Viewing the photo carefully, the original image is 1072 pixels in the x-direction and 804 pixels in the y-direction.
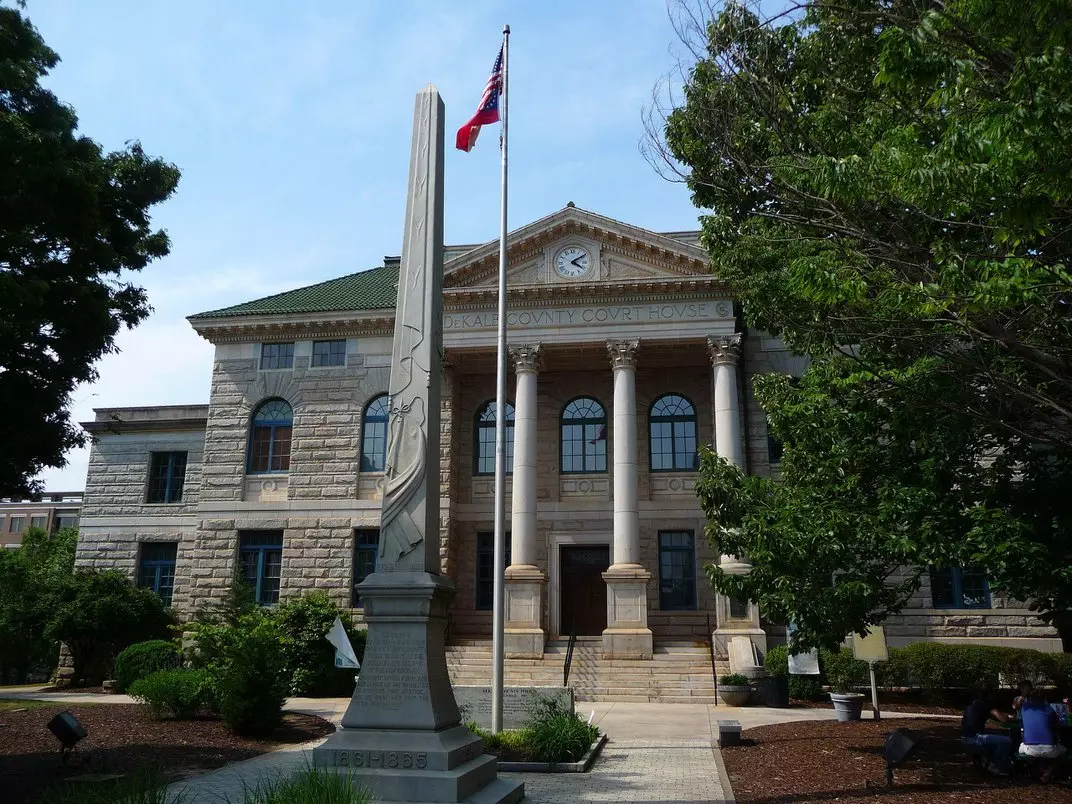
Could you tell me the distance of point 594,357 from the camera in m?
28.5

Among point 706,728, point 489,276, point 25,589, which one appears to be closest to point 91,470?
point 25,589

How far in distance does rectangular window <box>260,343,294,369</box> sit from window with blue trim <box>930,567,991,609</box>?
2169 cm

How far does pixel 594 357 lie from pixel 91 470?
18.5m

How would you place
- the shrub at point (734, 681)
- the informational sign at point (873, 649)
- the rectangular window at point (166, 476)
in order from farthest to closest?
1. the rectangular window at point (166, 476)
2. the shrub at point (734, 681)
3. the informational sign at point (873, 649)

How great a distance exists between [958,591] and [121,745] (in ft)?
73.8

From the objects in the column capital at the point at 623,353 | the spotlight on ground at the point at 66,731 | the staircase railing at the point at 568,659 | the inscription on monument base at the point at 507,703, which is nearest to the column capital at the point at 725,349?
the column capital at the point at 623,353

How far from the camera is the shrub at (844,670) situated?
72.6ft

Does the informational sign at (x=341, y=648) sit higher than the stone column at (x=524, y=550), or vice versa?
the stone column at (x=524, y=550)

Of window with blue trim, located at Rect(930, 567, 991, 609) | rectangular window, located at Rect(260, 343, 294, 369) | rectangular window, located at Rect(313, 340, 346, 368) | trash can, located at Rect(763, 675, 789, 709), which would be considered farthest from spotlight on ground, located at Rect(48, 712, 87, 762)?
window with blue trim, located at Rect(930, 567, 991, 609)

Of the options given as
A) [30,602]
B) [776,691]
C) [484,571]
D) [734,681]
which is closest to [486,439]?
[484,571]

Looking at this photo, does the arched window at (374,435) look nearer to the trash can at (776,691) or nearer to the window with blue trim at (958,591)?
the trash can at (776,691)

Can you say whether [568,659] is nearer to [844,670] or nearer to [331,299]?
[844,670]

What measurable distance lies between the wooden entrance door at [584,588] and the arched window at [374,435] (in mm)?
6818

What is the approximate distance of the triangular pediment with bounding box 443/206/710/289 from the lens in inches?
1057
